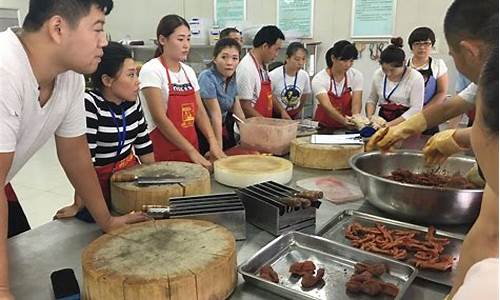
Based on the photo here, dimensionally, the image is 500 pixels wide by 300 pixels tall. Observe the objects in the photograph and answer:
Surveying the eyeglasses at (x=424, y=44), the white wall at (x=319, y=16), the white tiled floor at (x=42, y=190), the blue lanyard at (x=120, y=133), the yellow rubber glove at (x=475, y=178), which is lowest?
the white tiled floor at (x=42, y=190)

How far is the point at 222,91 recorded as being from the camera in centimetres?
287

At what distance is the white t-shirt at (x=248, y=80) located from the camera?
121 inches

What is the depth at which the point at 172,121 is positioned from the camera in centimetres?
237

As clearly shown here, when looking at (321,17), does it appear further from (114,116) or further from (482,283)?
(482,283)

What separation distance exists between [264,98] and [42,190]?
88.2 inches

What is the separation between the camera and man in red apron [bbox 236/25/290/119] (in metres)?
3.09

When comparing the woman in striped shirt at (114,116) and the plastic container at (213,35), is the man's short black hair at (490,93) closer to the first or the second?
the woman in striped shirt at (114,116)

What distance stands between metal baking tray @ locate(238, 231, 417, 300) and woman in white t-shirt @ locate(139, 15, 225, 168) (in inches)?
40.7

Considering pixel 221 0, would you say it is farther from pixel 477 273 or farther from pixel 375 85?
pixel 477 273

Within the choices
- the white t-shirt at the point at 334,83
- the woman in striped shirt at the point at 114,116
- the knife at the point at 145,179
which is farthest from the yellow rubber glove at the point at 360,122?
the knife at the point at 145,179

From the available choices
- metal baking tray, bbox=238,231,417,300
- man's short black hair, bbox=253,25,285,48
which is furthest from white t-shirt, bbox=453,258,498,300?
man's short black hair, bbox=253,25,285,48

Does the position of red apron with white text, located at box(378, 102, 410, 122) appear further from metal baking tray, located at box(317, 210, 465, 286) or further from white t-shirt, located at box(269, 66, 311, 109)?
metal baking tray, located at box(317, 210, 465, 286)

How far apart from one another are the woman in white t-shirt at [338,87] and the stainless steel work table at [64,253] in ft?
5.67

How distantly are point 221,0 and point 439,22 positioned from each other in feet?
8.97
